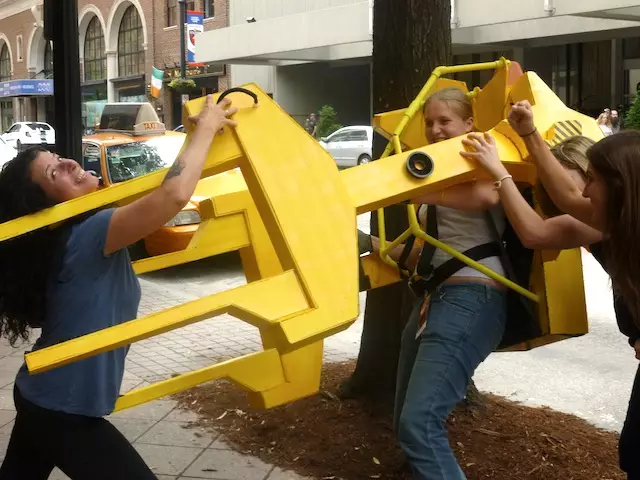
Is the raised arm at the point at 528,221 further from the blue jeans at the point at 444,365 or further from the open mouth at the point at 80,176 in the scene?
the open mouth at the point at 80,176

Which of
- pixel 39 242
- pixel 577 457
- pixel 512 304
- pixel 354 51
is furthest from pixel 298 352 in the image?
pixel 354 51

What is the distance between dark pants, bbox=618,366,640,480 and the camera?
101 inches

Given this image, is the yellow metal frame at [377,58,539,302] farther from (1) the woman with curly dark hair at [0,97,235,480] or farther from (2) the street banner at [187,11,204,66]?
(2) the street banner at [187,11,204,66]

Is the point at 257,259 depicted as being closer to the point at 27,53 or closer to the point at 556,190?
the point at 556,190

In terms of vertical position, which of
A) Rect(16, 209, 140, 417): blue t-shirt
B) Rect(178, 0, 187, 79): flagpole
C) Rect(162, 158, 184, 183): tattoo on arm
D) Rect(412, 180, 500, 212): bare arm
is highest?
Rect(178, 0, 187, 79): flagpole

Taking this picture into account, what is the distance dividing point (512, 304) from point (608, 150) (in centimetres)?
73

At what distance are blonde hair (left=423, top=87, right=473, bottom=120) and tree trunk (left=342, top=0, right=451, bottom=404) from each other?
1.30m

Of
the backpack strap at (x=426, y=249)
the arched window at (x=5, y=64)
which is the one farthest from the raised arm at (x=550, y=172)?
the arched window at (x=5, y=64)

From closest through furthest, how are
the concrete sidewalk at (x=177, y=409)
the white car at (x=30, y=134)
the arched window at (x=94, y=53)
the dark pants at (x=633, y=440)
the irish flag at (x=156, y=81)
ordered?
the dark pants at (x=633, y=440) → the concrete sidewalk at (x=177, y=409) → the white car at (x=30, y=134) → the irish flag at (x=156, y=81) → the arched window at (x=94, y=53)

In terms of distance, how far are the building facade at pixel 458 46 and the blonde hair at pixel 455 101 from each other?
18.1 meters

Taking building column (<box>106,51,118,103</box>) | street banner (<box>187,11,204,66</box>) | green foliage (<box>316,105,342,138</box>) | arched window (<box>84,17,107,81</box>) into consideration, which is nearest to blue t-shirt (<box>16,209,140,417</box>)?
green foliage (<box>316,105,342,138</box>)

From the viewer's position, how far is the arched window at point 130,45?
4350 cm

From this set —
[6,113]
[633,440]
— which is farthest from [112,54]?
[633,440]

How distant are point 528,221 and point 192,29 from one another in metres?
38.1
